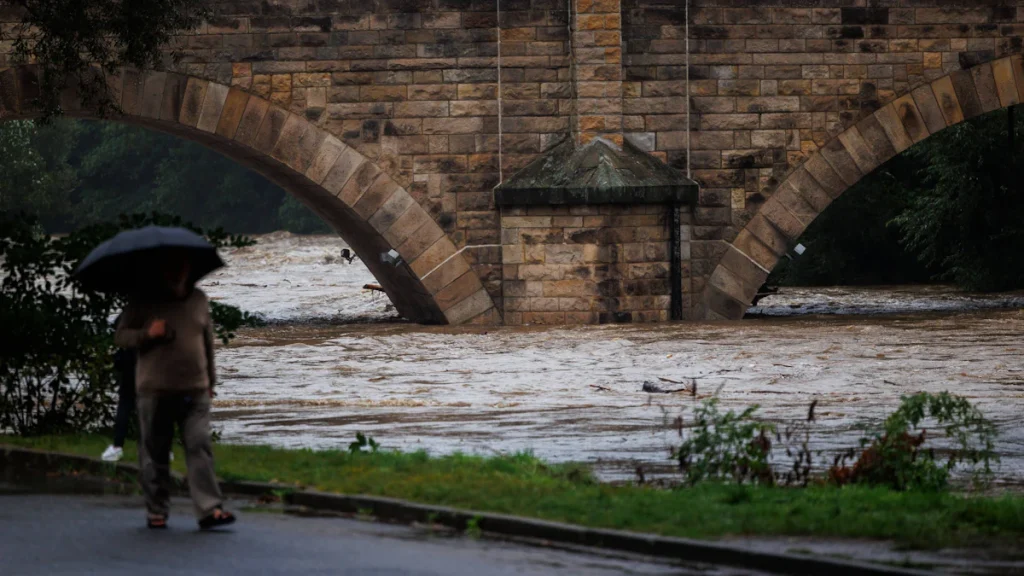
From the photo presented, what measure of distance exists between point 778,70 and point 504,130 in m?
3.73

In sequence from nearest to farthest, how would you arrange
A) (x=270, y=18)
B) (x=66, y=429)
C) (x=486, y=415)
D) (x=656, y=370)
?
(x=66, y=429) → (x=486, y=415) → (x=656, y=370) → (x=270, y=18)

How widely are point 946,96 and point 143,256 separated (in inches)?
652

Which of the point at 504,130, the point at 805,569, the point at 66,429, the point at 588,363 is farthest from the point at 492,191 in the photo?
the point at 805,569

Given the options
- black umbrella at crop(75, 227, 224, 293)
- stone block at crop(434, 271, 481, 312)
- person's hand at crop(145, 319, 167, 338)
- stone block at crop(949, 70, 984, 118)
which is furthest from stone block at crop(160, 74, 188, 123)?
person's hand at crop(145, 319, 167, 338)

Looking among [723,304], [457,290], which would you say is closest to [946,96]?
[723,304]

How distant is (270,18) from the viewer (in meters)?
21.7

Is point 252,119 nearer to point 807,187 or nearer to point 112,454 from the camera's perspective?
point 807,187

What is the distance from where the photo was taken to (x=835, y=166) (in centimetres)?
2252

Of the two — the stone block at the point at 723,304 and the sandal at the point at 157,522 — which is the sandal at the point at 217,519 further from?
the stone block at the point at 723,304

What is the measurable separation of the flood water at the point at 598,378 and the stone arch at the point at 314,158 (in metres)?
0.75

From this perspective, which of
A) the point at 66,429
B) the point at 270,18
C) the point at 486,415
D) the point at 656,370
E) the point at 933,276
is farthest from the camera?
the point at 933,276

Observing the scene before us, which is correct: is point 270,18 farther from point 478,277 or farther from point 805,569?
point 805,569

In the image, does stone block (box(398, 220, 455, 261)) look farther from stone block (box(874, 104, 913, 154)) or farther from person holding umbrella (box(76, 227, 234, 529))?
person holding umbrella (box(76, 227, 234, 529))

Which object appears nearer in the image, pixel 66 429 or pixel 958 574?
pixel 958 574
